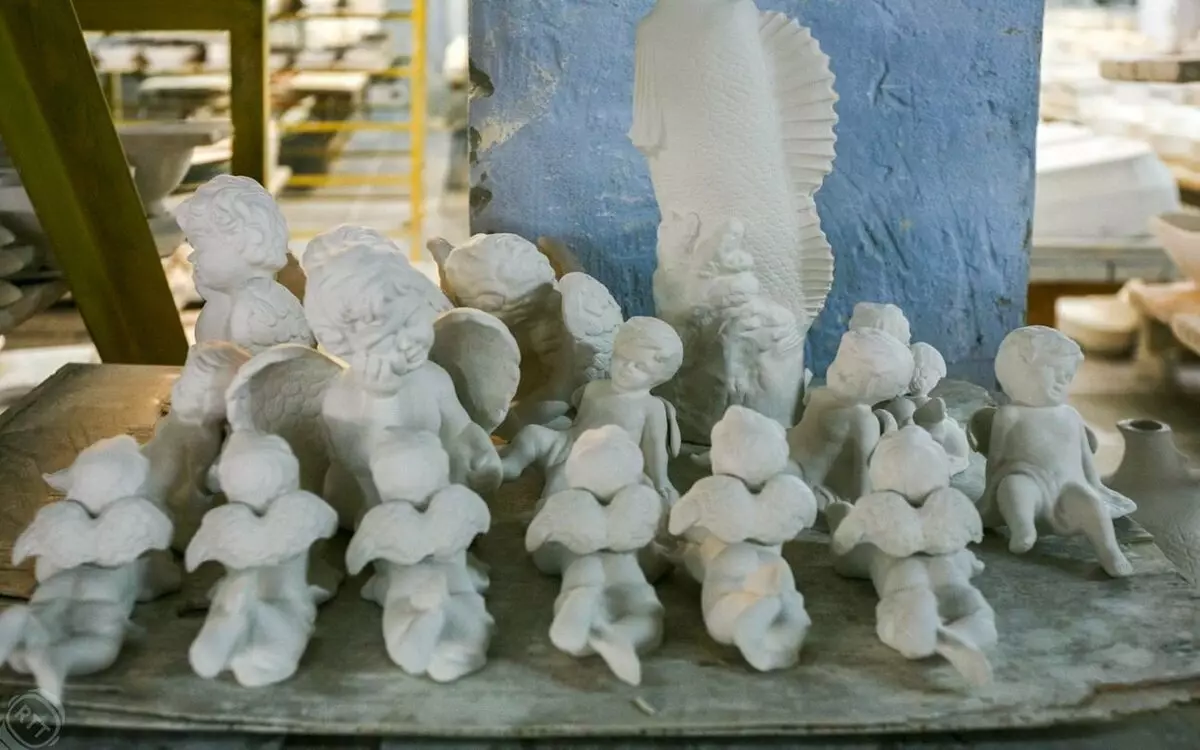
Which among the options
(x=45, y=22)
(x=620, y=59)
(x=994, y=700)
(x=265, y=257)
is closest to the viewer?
(x=994, y=700)

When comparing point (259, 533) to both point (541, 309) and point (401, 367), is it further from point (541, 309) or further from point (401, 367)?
point (541, 309)

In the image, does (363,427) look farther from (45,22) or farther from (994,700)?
(45,22)

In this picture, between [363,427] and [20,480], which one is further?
[20,480]

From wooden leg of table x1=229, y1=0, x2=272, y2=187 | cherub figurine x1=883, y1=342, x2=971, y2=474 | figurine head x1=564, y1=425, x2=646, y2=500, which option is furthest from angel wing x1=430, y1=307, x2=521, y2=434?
wooden leg of table x1=229, y1=0, x2=272, y2=187

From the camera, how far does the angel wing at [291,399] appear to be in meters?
1.17

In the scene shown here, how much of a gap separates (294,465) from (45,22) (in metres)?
1.35

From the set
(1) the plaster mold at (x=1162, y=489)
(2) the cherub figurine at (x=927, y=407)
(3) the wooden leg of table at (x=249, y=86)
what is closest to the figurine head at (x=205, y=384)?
(2) the cherub figurine at (x=927, y=407)

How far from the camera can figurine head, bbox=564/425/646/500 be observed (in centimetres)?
111

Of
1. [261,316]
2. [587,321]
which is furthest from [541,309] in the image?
[261,316]

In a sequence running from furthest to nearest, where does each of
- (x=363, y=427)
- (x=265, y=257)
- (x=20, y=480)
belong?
1. (x=20, y=480)
2. (x=265, y=257)
3. (x=363, y=427)

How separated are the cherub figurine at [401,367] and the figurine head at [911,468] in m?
0.39

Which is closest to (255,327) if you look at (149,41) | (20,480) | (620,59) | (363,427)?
(363,427)

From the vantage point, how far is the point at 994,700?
996mm
